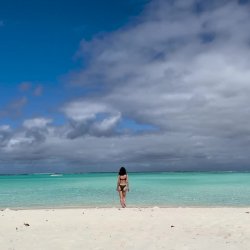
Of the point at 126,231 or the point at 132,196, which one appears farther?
the point at 132,196

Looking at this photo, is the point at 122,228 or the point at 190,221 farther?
the point at 190,221

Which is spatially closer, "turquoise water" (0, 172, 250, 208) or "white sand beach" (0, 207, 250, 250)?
"white sand beach" (0, 207, 250, 250)

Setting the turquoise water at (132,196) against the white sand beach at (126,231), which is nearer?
the white sand beach at (126,231)

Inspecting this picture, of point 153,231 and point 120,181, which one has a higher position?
point 120,181

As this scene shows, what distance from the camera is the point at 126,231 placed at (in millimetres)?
13438

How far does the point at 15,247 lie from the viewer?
11.0 meters

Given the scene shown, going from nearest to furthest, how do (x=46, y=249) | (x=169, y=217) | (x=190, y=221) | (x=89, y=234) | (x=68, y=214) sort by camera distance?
(x=46, y=249)
(x=89, y=234)
(x=190, y=221)
(x=169, y=217)
(x=68, y=214)

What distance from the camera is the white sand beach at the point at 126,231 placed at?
11.2 metres

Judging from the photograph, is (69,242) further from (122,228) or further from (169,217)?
(169,217)

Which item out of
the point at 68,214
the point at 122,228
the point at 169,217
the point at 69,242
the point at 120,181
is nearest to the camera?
the point at 69,242

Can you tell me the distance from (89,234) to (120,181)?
1011 centimetres

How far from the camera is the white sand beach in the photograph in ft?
36.8

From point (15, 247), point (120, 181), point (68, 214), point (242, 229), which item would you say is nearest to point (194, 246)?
point (242, 229)

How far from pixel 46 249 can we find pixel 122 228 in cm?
406
